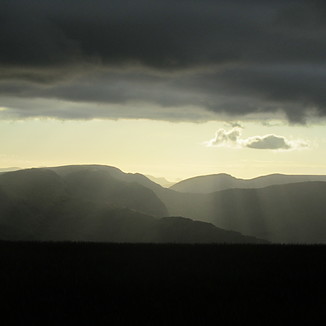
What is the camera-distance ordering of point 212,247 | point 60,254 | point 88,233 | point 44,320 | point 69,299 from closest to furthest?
point 44,320 → point 69,299 → point 60,254 → point 212,247 → point 88,233

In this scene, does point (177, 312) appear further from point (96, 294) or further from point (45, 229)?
point (45, 229)

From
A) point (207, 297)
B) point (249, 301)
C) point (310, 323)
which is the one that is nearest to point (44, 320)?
point (207, 297)

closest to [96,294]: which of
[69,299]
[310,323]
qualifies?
[69,299]

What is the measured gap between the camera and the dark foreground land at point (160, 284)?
12.5 meters

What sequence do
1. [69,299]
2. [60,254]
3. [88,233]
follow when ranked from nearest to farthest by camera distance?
[69,299] < [60,254] < [88,233]

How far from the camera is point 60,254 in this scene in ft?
64.8

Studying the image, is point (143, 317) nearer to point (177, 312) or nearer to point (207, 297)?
point (177, 312)

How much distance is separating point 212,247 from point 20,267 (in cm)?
775

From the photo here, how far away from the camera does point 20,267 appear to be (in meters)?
17.3

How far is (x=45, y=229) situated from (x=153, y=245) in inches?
6997

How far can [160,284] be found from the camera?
15.2 m

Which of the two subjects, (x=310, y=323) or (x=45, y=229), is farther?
(x=45, y=229)

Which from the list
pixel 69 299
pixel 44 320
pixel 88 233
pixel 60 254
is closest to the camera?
pixel 44 320

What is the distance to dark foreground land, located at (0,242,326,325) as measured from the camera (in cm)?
1249
